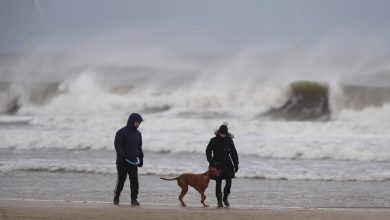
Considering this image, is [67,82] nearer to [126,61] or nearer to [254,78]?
[126,61]

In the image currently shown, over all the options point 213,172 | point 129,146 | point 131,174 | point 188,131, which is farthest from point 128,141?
point 188,131

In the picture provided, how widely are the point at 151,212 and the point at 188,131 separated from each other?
14.4 meters

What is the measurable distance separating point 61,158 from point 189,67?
84.6 ft

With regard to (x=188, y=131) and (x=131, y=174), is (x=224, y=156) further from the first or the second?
(x=188, y=131)

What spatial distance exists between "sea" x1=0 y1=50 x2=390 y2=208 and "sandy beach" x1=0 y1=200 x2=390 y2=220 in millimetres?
817

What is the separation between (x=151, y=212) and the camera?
9.11 metres

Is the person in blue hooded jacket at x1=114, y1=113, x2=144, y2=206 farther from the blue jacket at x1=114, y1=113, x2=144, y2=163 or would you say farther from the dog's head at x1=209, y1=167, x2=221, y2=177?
the dog's head at x1=209, y1=167, x2=221, y2=177

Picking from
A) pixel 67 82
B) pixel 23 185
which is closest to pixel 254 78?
pixel 67 82

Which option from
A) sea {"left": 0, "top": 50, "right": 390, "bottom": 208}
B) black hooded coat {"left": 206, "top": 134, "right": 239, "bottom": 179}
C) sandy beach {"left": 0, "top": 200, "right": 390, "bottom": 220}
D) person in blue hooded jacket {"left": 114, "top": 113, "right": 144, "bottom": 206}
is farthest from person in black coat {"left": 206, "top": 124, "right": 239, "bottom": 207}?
person in blue hooded jacket {"left": 114, "top": 113, "right": 144, "bottom": 206}

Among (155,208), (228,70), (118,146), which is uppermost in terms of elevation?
(228,70)

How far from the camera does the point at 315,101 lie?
31.6m

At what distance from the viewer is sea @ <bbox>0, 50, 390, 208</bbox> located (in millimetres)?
Result: 12227

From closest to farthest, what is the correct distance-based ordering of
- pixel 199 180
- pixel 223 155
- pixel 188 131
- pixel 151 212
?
pixel 151 212
pixel 199 180
pixel 223 155
pixel 188 131

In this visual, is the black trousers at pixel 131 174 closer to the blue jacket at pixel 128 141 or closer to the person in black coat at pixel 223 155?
the blue jacket at pixel 128 141
